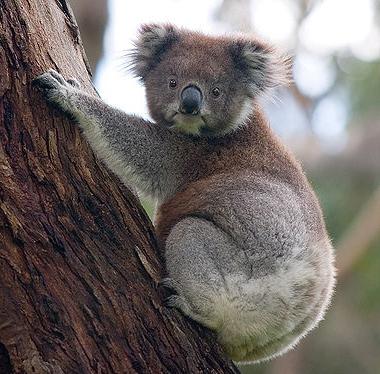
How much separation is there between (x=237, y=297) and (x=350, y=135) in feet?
28.6

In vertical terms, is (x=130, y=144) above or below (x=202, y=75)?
below

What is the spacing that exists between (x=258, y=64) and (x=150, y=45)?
0.77m

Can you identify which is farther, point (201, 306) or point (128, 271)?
point (201, 306)

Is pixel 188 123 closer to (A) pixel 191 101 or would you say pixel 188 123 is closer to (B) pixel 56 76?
(A) pixel 191 101

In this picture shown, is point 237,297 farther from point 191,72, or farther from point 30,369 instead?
point 191,72

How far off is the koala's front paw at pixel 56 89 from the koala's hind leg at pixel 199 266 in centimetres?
91

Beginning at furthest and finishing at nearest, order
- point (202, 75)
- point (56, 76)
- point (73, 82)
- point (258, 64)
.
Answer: point (258, 64) < point (202, 75) < point (73, 82) < point (56, 76)

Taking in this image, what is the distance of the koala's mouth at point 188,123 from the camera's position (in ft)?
15.9

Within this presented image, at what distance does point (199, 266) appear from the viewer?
157 inches

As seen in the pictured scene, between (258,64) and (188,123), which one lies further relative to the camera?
(258,64)

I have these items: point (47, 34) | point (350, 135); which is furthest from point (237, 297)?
point (350, 135)

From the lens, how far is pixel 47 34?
12.3 feet

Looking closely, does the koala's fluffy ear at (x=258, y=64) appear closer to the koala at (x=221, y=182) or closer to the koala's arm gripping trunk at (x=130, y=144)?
the koala at (x=221, y=182)

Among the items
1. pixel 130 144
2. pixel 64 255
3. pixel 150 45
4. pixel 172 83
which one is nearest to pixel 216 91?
pixel 172 83
